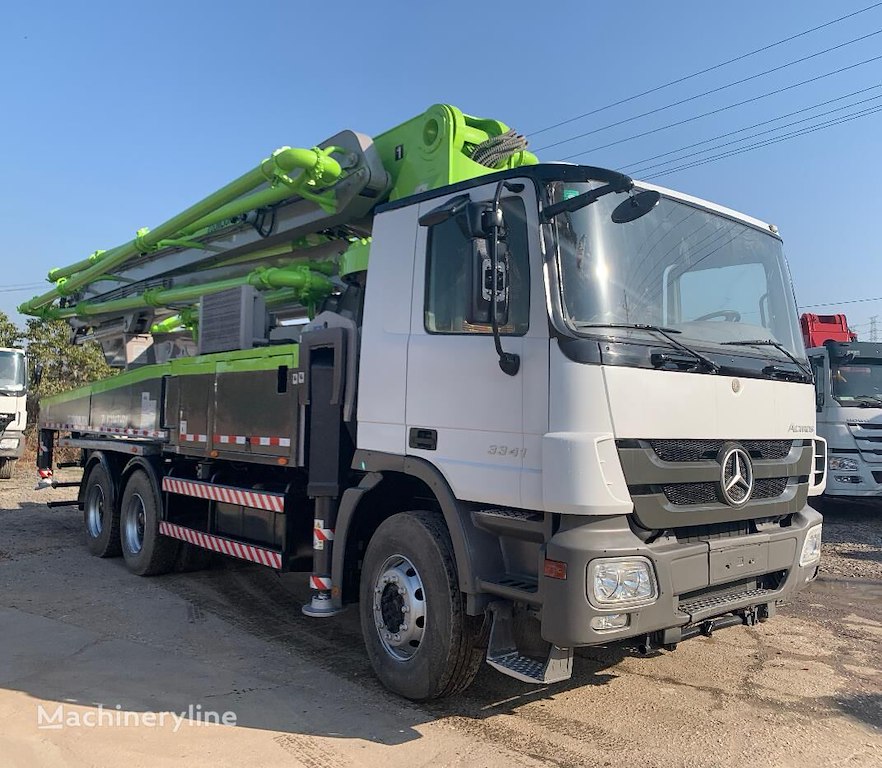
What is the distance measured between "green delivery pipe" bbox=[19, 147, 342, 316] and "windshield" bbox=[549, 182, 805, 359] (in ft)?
8.41

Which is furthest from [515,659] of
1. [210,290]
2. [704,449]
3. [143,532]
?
[210,290]

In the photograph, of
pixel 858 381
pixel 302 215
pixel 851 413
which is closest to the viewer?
pixel 302 215

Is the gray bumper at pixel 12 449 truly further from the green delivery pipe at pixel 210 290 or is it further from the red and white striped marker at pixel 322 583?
the red and white striped marker at pixel 322 583

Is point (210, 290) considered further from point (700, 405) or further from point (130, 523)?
point (700, 405)

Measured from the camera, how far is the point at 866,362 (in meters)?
10.8

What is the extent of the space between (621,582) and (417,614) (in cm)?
129

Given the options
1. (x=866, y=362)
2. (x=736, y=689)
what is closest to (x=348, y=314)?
(x=736, y=689)

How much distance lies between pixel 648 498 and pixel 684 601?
1.96 ft

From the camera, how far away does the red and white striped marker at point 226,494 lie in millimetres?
5797

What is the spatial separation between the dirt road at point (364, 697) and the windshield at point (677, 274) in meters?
2.04

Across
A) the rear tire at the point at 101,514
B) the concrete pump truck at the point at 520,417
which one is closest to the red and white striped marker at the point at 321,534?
the concrete pump truck at the point at 520,417

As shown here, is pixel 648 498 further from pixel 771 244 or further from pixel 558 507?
pixel 771 244

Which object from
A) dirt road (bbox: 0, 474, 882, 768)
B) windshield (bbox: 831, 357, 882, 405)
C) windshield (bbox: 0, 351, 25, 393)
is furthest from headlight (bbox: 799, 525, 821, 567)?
windshield (bbox: 0, 351, 25, 393)

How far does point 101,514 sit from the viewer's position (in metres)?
8.76
